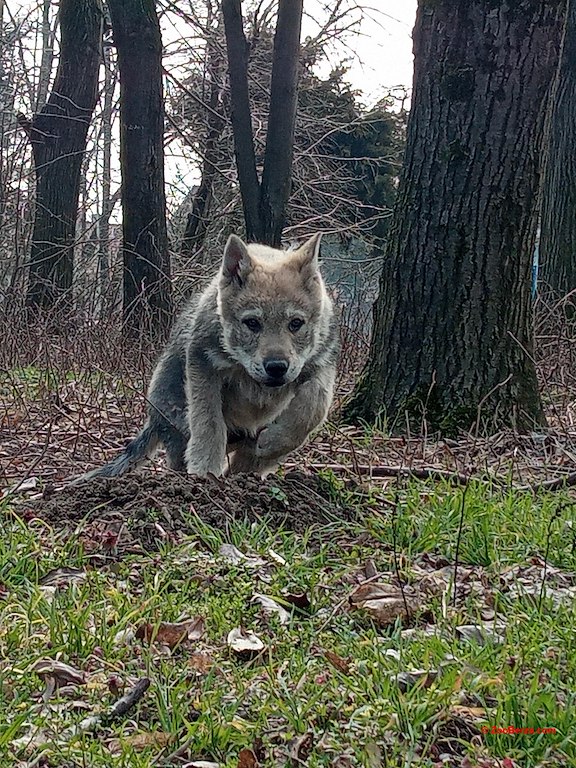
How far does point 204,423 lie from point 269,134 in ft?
28.7

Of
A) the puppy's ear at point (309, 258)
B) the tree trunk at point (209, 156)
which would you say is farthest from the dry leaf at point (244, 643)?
the tree trunk at point (209, 156)

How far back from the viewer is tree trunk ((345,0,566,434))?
6535mm

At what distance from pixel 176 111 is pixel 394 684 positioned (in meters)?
17.5

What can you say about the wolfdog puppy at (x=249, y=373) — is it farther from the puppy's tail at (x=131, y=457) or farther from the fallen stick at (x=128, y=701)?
the fallen stick at (x=128, y=701)

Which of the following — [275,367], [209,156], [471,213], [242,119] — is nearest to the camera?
[275,367]

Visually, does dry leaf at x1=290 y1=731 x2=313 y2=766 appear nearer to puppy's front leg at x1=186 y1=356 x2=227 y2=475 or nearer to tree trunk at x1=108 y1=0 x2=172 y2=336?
puppy's front leg at x1=186 y1=356 x2=227 y2=475

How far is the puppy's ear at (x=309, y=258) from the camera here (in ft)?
19.2

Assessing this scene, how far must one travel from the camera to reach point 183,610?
3367 mm

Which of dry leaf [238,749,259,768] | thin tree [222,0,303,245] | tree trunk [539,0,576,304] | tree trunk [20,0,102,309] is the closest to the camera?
dry leaf [238,749,259,768]

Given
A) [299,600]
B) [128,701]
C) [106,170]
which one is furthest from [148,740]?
[106,170]

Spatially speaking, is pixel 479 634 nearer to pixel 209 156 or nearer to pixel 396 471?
pixel 396 471

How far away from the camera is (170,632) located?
318cm

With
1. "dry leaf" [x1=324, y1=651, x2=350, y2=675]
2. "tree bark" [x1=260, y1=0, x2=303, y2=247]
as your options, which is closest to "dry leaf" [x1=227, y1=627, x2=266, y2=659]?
"dry leaf" [x1=324, y1=651, x2=350, y2=675]

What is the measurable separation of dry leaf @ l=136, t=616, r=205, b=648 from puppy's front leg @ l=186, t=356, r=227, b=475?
2323 millimetres
